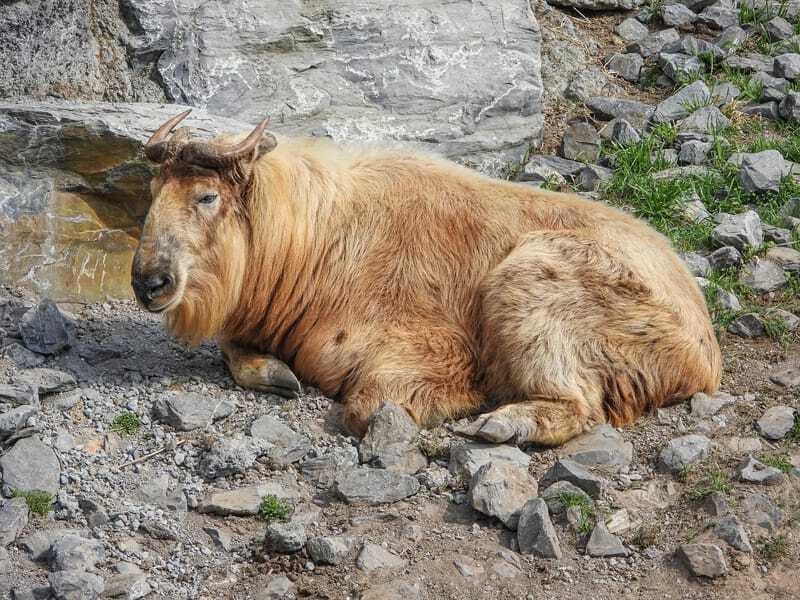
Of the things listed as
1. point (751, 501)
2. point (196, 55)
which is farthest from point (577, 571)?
point (196, 55)

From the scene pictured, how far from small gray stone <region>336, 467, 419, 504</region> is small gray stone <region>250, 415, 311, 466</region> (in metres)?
0.42

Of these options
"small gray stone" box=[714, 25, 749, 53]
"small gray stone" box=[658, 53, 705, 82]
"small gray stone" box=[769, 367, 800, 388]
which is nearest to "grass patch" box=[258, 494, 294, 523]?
"small gray stone" box=[769, 367, 800, 388]

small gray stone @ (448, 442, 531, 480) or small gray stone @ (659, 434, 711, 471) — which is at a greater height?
small gray stone @ (659, 434, 711, 471)

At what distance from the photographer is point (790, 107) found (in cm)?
1087

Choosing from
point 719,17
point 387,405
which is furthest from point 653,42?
point 387,405

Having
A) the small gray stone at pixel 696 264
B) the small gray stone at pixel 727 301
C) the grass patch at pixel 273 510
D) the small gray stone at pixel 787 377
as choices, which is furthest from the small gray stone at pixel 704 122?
the grass patch at pixel 273 510

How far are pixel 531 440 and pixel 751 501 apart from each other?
4.26 ft

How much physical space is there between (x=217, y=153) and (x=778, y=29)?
7.80m

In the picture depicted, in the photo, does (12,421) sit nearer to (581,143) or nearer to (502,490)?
(502,490)

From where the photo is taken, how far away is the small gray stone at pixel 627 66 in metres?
11.8

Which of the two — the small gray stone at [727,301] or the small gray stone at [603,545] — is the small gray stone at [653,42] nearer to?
the small gray stone at [727,301]

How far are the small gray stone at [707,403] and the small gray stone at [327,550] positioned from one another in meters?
2.58

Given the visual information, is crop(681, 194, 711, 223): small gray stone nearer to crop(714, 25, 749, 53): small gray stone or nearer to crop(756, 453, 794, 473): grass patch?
crop(714, 25, 749, 53): small gray stone

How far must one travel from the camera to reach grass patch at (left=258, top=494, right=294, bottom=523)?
5746mm
